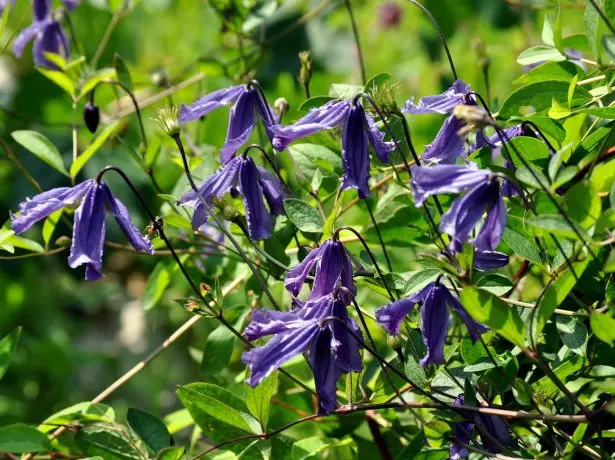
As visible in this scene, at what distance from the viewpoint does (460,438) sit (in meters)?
0.89

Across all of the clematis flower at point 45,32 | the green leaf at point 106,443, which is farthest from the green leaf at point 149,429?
the clematis flower at point 45,32

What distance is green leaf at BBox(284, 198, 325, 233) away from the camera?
3.15 ft

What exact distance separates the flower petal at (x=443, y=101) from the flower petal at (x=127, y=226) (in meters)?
0.29

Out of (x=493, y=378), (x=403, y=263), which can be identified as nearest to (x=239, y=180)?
(x=493, y=378)

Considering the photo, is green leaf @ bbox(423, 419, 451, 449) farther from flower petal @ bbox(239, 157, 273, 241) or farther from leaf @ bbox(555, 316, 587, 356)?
flower petal @ bbox(239, 157, 273, 241)

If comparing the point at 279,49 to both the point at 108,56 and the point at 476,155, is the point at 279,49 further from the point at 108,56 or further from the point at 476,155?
the point at 476,155

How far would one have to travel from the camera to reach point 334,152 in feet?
3.73

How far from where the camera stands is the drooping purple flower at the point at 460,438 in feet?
2.88

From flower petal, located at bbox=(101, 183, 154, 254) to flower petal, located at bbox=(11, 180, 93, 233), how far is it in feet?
0.08

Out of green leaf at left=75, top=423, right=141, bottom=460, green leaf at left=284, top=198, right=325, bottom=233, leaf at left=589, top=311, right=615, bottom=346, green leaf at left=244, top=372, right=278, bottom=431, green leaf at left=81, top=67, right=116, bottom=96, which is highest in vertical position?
green leaf at left=81, top=67, right=116, bottom=96

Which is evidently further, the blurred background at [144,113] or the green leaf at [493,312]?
the blurred background at [144,113]

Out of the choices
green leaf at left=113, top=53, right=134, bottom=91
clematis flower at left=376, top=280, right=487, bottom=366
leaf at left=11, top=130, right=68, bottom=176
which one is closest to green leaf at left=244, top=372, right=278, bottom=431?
clematis flower at left=376, top=280, right=487, bottom=366

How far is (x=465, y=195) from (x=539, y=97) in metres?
0.35

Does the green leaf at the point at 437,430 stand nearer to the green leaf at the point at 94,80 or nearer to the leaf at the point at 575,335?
the leaf at the point at 575,335
